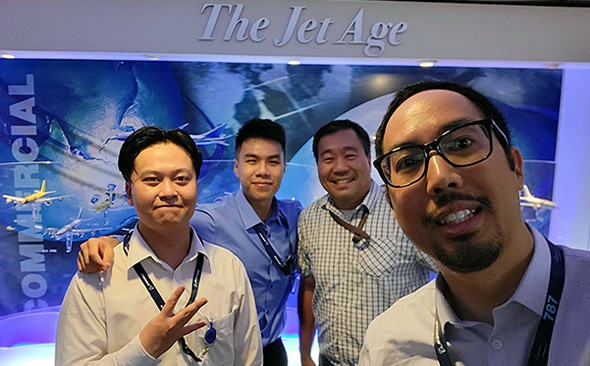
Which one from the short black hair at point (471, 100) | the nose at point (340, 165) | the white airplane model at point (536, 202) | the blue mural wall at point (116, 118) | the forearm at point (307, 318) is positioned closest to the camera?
the short black hair at point (471, 100)

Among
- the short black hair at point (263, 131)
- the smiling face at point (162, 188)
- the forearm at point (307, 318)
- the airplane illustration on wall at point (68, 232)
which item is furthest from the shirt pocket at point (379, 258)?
the airplane illustration on wall at point (68, 232)

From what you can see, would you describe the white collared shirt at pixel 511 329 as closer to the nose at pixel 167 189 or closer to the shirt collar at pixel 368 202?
the nose at pixel 167 189

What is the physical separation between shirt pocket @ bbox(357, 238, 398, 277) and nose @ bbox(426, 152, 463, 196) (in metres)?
1.59

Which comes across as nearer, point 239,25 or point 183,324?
point 183,324

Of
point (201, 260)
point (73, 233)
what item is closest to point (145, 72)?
point (73, 233)

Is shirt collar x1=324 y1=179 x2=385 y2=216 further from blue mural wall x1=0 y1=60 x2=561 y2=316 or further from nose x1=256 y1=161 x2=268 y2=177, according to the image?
blue mural wall x1=0 y1=60 x2=561 y2=316

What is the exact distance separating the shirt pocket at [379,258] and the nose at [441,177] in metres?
1.59

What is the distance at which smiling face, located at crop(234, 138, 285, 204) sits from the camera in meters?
2.81

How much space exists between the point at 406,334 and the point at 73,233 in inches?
151

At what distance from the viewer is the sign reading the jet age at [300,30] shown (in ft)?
11.9

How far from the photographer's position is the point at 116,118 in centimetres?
397

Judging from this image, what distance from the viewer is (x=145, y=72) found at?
3.97m

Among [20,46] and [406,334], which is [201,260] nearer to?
[406,334]

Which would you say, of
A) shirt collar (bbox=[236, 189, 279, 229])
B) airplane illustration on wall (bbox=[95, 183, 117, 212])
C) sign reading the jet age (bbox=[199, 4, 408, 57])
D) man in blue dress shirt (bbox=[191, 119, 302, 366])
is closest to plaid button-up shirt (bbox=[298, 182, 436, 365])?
man in blue dress shirt (bbox=[191, 119, 302, 366])
